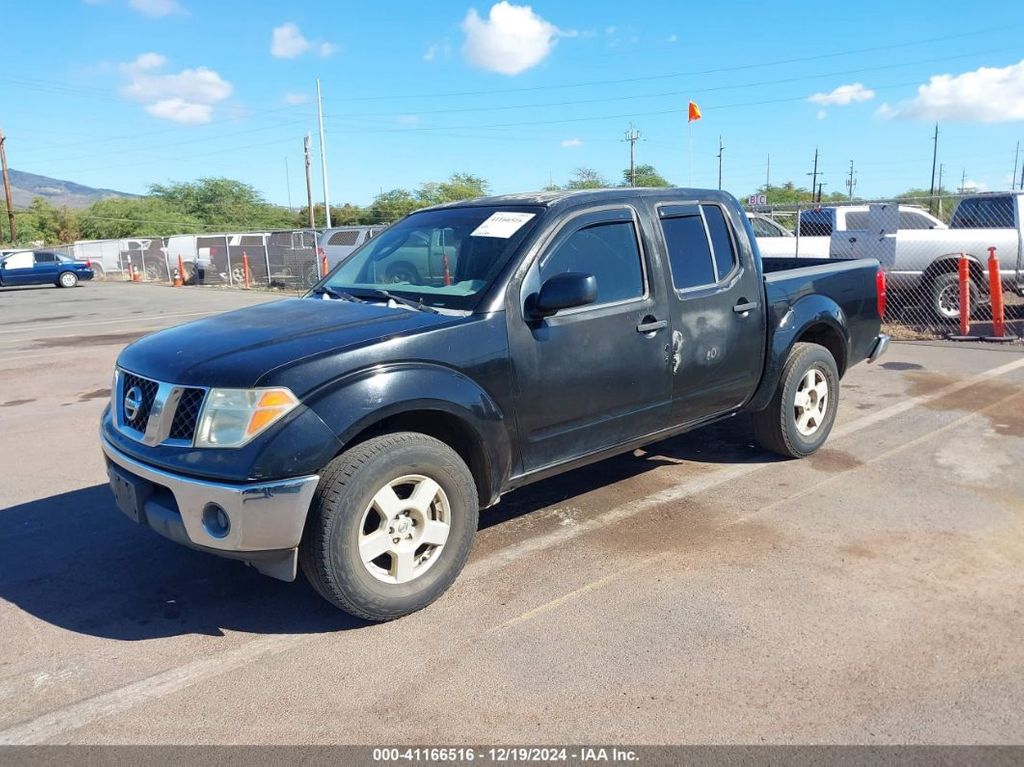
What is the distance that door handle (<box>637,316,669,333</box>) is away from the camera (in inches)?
171

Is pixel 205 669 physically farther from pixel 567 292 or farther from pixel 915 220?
pixel 915 220

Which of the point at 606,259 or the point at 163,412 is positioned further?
the point at 606,259

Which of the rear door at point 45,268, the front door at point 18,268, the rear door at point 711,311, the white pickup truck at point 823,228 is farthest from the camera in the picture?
the rear door at point 45,268

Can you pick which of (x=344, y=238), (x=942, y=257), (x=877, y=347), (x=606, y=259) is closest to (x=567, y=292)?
(x=606, y=259)

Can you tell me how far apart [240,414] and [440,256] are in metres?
1.57

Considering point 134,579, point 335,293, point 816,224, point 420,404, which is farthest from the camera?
point 816,224

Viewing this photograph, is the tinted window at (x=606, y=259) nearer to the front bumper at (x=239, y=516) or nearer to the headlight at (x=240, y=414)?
the headlight at (x=240, y=414)

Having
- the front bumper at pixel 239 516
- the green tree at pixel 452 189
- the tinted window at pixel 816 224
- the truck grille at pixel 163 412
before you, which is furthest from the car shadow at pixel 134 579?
the green tree at pixel 452 189

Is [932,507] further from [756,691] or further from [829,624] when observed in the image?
[756,691]

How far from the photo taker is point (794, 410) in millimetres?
5578

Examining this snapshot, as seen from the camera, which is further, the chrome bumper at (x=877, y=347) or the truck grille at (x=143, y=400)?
the chrome bumper at (x=877, y=347)

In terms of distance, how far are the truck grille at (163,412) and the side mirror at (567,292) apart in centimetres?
160

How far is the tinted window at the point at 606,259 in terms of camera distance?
416cm

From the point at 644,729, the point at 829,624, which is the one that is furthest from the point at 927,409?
the point at 644,729
